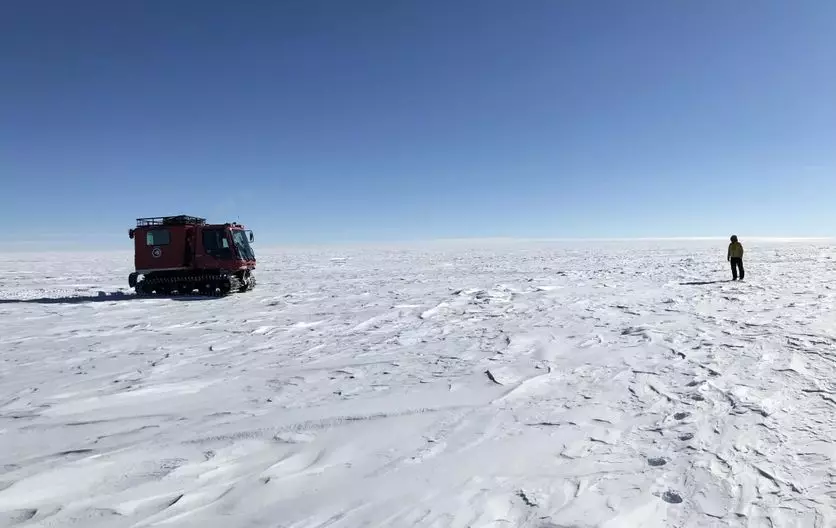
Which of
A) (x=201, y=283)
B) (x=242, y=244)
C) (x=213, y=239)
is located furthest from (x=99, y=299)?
(x=242, y=244)

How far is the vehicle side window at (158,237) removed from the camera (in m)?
14.8

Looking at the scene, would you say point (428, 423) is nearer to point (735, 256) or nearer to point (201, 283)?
point (201, 283)

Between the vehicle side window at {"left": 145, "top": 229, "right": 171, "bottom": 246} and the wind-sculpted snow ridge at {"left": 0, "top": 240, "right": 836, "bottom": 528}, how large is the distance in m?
5.90

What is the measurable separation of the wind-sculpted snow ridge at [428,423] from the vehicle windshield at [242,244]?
19.4ft

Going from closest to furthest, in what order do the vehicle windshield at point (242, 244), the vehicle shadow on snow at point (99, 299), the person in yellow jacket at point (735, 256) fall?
the vehicle shadow on snow at point (99, 299) → the vehicle windshield at point (242, 244) → the person in yellow jacket at point (735, 256)

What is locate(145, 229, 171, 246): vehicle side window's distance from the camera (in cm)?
1480

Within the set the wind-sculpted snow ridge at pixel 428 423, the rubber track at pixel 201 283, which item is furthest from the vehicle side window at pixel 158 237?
the wind-sculpted snow ridge at pixel 428 423

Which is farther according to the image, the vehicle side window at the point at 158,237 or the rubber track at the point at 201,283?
the vehicle side window at the point at 158,237

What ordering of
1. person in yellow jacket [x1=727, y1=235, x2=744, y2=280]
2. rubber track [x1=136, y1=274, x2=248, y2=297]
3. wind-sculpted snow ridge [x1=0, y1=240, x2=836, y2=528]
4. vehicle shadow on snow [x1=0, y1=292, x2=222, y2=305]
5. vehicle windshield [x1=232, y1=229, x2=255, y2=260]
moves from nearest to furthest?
wind-sculpted snow ridge [x1=0, y1=240, x2=836, y2=528]
vehicle shadow on snow [x1=0, y1=292, x2=222, y2=305]
rubber track [x1=136, y1=274, x2=248, y2=297]
vehicle windshield [x1=232, y1=229, x2=255, y2=260]
person in yellow jacket [x1=727, y1=235, x2=744, y2=280]

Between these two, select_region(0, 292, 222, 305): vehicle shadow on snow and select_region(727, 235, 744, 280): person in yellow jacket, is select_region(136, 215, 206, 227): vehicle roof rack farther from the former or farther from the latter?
select_region(727, 235, 744, 280): person in yellow jacket

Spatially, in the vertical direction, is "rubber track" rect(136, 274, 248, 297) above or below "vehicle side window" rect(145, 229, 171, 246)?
below

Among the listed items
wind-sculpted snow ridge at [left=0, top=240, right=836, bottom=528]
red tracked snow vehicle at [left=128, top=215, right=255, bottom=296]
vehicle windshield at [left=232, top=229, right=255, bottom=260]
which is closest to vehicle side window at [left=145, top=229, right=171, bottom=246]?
red tracked snow vehicle at [left=128, top=215, right=255, bottom=296]

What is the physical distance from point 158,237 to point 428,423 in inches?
528

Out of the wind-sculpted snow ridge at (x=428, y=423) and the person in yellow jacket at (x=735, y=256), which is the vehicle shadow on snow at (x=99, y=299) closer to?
the wind-sculpted snow ridge at (x=428, y=423)
